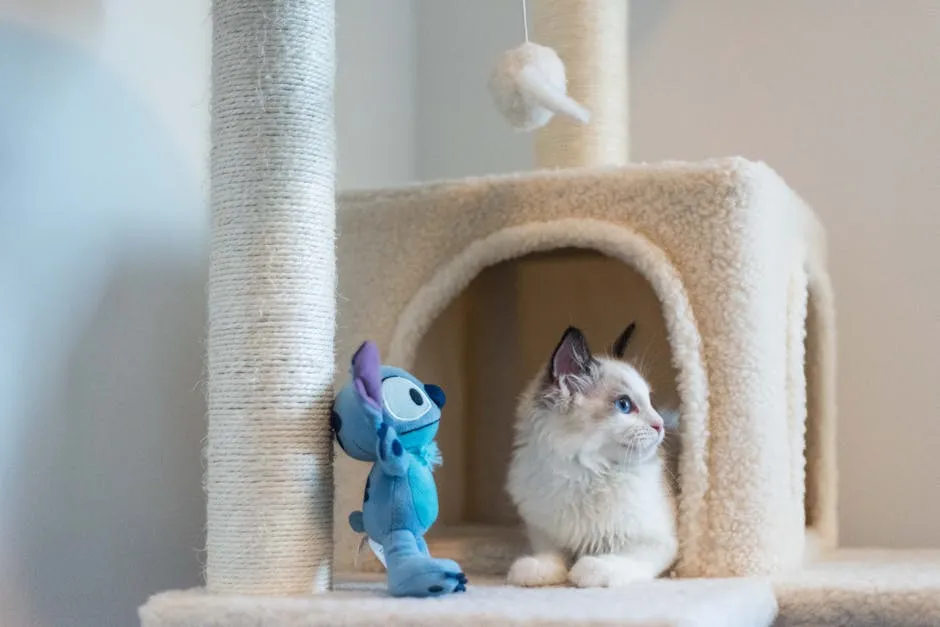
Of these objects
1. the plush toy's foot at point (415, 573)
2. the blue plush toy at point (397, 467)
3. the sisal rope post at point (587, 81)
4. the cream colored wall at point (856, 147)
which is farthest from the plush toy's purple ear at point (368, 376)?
the cream colored wall at point (856, 147)

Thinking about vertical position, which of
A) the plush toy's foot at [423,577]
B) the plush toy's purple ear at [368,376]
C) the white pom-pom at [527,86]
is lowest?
the plush toy's foot at [423,577]

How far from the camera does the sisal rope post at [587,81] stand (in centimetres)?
173

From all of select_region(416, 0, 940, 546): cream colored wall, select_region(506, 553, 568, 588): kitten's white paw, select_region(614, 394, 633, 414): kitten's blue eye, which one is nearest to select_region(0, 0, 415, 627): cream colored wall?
select_region(506, 553, 568, 588): kitten's white paw

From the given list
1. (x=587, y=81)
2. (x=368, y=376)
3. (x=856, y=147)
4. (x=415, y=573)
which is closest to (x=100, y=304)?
(x=368, y=376)

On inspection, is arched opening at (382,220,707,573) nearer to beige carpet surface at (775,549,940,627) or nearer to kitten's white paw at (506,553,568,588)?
kitten's white paw at (506,553,568,588)

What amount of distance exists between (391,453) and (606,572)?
311mm

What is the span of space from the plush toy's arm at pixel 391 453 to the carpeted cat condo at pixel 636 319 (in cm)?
40

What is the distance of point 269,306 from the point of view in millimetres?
1165

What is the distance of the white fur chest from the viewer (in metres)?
1.35

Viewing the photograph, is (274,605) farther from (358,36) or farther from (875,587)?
(358,36)

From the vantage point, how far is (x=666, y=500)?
1.40m

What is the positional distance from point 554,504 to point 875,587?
389 millimetres

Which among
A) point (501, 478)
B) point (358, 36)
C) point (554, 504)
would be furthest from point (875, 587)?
point (358, 36)

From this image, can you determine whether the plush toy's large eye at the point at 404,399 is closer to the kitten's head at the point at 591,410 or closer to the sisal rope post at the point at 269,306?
the sisal rope post at the point at 269,306
